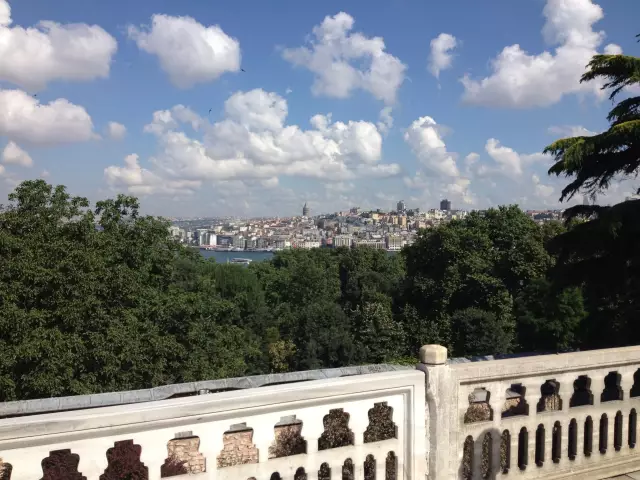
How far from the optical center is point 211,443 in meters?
2.85

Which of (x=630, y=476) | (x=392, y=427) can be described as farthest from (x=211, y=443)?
(x=630, y=476)

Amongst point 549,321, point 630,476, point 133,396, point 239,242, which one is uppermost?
point 239,242

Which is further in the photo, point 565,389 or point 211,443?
point 565,389

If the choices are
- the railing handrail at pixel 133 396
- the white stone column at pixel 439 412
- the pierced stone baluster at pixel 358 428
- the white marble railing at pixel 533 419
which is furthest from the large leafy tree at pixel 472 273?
the pierced stone baluster at pixel 358 428

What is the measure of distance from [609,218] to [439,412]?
6.32 m

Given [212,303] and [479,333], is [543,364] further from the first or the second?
[479,333]

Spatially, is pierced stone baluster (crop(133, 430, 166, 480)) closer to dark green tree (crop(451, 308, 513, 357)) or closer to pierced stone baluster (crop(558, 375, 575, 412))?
pierced stone baluster (crop(558, 375, 575, 412))

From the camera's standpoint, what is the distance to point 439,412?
343 centimetres

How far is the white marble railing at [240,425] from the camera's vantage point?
99.4 inches

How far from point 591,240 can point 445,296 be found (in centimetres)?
1897

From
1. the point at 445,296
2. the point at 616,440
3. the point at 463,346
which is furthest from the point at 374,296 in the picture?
the point at 616,440

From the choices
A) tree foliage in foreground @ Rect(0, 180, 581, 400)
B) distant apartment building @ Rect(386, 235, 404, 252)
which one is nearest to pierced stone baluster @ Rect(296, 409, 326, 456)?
tree foliage in foreground @ Rect(0, 180, 581, 400)

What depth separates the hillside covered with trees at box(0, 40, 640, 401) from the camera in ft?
29.8

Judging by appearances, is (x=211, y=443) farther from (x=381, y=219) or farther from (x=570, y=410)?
(x=381, y=219)
